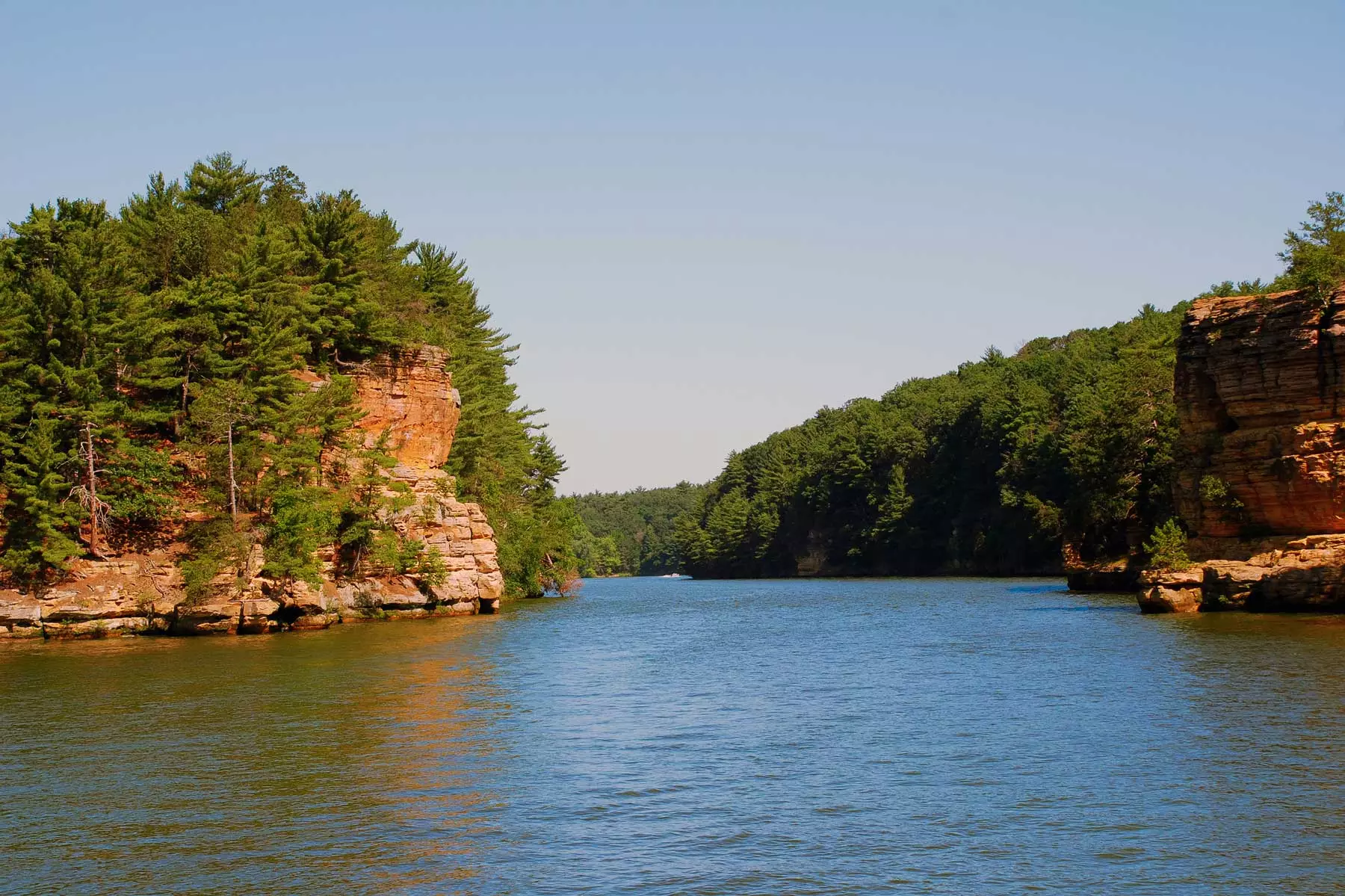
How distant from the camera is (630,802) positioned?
1622 cm

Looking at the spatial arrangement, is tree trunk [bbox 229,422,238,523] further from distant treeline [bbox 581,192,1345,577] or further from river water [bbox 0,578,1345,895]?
distant treeline [bbox 581,192,1345,577]

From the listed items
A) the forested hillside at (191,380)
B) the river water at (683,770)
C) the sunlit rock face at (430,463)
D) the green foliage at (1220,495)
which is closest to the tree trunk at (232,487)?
the forested hillside at (191,380)

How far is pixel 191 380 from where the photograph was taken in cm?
4788

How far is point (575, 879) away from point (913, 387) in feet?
461

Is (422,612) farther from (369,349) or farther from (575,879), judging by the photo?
(575,879)

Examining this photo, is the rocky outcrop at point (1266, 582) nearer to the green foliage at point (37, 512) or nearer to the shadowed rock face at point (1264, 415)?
the shadowed rock face at point (1264, 415)

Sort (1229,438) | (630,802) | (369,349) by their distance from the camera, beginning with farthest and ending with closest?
(369,349)
(1229,438)
(630,802)

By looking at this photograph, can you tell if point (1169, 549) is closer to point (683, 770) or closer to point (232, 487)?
point (232, 487)

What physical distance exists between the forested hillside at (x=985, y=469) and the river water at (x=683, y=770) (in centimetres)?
2898

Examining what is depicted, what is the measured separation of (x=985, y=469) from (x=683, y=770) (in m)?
105

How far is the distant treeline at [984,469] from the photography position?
72562 mm

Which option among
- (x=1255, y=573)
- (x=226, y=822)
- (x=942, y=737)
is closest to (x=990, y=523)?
(x=1255, y=573)

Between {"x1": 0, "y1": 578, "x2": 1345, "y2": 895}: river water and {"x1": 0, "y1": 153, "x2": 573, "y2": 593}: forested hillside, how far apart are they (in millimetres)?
7707

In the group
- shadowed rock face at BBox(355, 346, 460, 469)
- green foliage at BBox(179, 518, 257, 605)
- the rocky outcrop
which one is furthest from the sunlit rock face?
the rocky outcrop
